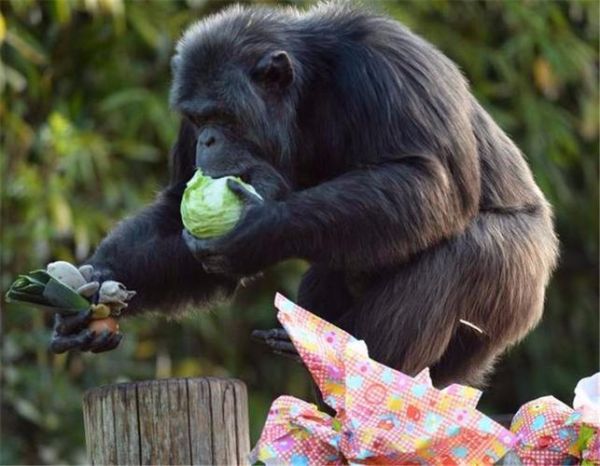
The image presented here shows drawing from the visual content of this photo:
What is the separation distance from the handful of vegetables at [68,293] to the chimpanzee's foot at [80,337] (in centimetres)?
2

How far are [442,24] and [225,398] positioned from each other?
5273mm

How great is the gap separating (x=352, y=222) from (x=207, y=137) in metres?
→ 0.47

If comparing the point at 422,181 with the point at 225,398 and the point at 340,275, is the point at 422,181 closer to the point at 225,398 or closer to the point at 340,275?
the point at 340,275

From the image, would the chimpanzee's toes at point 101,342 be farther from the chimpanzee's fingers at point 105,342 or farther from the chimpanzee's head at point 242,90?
the chimpanzee's head at point 242,90

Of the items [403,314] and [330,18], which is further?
[330,18]

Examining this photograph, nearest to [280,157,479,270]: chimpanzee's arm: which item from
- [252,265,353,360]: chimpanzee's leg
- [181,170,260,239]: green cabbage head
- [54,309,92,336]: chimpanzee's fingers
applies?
[181,170,260,239]: green cabbage head

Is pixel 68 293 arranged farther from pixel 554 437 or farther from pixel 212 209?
pixel 554 437

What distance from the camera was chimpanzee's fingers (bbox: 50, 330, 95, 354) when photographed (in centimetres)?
348

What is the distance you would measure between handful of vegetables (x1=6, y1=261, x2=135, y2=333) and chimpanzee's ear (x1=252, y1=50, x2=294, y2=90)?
2.33 feet

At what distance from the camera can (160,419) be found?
288 cm

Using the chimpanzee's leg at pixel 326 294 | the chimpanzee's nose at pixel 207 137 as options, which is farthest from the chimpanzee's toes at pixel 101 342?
the chimpanzee's leg at pixel 326 294

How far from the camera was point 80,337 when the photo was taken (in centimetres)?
349

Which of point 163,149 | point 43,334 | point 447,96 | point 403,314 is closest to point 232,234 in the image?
point 403,314

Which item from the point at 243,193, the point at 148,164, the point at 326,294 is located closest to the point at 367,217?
the point at 243,193
